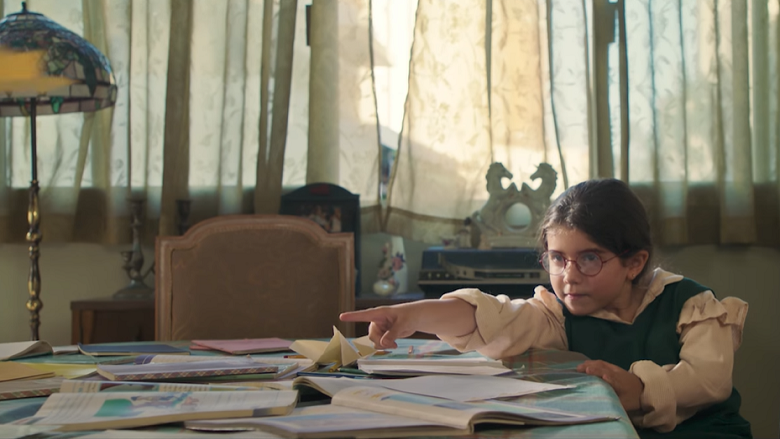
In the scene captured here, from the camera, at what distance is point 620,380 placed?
116 centimetres

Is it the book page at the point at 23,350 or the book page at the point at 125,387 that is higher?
the book page at the point at 125,387

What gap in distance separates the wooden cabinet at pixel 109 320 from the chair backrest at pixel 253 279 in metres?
0.70

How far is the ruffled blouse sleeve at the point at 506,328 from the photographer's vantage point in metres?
1.38

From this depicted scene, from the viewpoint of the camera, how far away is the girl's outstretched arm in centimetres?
117

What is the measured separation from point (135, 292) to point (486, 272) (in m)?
1.25

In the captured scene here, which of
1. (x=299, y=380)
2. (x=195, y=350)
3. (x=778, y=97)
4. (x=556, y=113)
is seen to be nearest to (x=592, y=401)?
(x=299, y=380)

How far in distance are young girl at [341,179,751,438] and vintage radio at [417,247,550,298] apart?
1.05 metres

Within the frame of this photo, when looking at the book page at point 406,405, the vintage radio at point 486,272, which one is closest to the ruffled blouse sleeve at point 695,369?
the book page at point 406,405

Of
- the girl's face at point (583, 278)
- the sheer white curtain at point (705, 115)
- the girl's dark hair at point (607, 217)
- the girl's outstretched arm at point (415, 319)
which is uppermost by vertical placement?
the sheer white curtain at point (705, 115)

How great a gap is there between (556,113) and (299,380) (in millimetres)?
2260

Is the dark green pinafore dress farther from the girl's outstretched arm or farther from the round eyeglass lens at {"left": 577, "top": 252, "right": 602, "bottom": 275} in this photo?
the girl's outstretched arm

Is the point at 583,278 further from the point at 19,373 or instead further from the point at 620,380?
the point at 19,373

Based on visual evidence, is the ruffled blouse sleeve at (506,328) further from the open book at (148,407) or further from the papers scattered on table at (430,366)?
the open book at (148,407)

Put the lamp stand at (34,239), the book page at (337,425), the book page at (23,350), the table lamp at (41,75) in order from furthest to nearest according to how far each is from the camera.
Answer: the lamp stand at (34,239) → the table lamp at (41,75) → the book page at (23,350) → the book page at (337,425)
